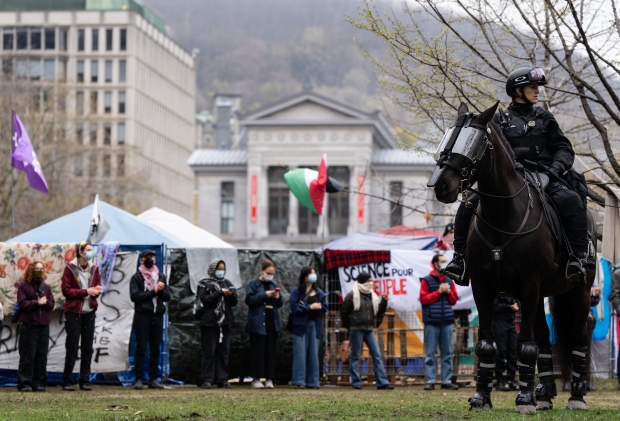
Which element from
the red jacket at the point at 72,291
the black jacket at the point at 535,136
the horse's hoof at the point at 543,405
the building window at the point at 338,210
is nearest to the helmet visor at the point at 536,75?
the black jacket at the point at 535,136

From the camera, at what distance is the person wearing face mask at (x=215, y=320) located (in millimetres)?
22219

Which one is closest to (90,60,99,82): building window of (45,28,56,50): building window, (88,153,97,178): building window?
(45,28,56,50): building window

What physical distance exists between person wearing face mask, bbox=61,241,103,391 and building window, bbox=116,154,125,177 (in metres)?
62.6

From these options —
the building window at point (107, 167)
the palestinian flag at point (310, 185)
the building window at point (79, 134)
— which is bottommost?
the palestinian flag at point (310, 185)

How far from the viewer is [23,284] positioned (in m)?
20.4

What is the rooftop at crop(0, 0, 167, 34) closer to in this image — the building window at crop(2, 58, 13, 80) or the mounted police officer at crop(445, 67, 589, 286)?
the building window at crop(2, 58, 13, 80)

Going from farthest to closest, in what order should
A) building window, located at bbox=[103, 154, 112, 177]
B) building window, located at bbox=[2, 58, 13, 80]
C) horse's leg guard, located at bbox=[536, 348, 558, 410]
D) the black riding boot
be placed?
building window, located at bbox=[103, 154, 112, 177], building window, located at bbox=[2, 58, 13, 80], horse's leg guard, located at bbox=[536, 348, 558, 410], the black riding boot

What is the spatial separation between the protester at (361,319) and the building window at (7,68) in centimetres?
5052

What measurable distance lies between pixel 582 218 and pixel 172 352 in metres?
11.8

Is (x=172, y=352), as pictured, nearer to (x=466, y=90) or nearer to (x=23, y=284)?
(x=23, y=284)

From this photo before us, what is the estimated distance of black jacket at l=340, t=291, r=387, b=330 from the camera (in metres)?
22.5

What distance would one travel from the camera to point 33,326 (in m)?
20.6

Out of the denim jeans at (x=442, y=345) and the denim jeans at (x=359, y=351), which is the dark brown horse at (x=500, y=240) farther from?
the denim jeans at (x=359, y=351)

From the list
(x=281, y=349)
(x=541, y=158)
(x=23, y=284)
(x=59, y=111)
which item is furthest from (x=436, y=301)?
(x=59, y=111)
